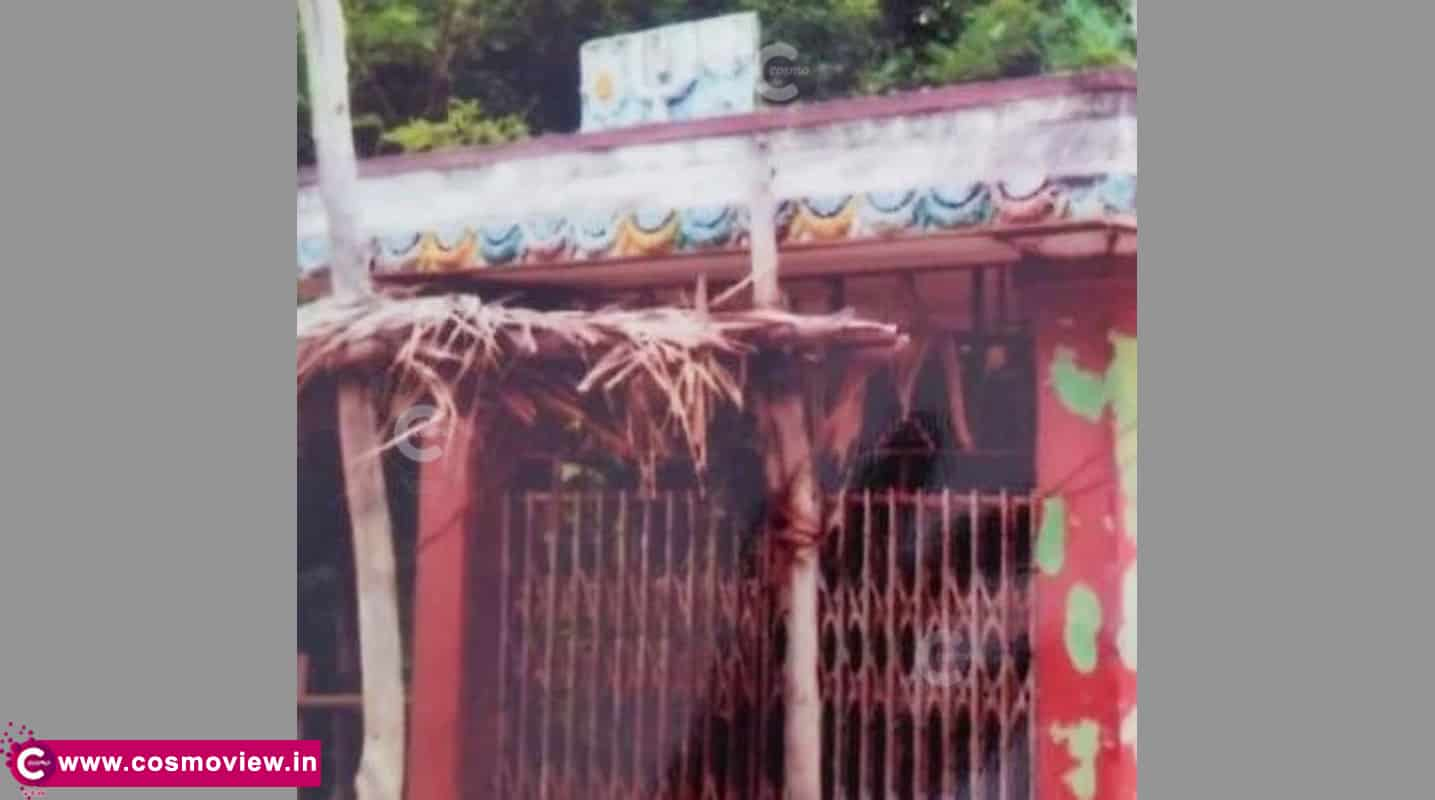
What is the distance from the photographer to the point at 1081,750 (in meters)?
2.83

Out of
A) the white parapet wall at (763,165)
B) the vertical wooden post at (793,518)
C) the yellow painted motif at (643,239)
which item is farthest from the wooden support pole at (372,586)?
the vertical wooden post at (793,518)

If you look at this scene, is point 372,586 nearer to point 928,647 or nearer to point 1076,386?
point 928,647

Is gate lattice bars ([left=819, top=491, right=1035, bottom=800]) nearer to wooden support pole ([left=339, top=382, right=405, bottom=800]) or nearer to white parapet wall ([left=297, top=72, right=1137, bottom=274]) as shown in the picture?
white parapet wall ([left=297, top=72, right=1137, bottom=274])

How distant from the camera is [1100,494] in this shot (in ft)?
9.33

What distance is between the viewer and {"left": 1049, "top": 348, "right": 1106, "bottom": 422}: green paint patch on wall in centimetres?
285

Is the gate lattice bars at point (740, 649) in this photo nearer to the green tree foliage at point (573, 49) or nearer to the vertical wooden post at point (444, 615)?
the vertical wooden post at point (444, 615)

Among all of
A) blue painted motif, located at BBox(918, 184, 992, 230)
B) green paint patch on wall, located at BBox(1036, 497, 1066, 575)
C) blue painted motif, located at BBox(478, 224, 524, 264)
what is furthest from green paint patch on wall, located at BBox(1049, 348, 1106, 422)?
blue painted motif, located at BBox(478, 224, 524, 264)

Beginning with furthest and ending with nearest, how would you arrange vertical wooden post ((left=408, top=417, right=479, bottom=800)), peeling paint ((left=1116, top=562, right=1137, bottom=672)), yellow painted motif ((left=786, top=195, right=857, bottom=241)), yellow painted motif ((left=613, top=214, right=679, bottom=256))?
vertical wooden post ((left=408, top=417, right=479, bottom=800)), yellow painted motif ((left=613, top=214, right=679, bottom=256)), yellow painted motif ((left=786, top=195, right=857, bottom=241)), peeling paint ((left=1116, top=562, right=1137, bottom=672))

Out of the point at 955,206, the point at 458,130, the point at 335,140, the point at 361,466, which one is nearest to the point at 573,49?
the point at 458,130

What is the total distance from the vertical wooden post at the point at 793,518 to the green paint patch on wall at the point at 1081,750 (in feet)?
1.43

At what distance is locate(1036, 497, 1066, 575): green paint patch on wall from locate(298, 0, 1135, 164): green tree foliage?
0.76m

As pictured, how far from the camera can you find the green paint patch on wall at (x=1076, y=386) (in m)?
2.85

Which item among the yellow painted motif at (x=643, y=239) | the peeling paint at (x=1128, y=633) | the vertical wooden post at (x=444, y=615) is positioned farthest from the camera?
the vertical wooden post at (x=444, y=615)
